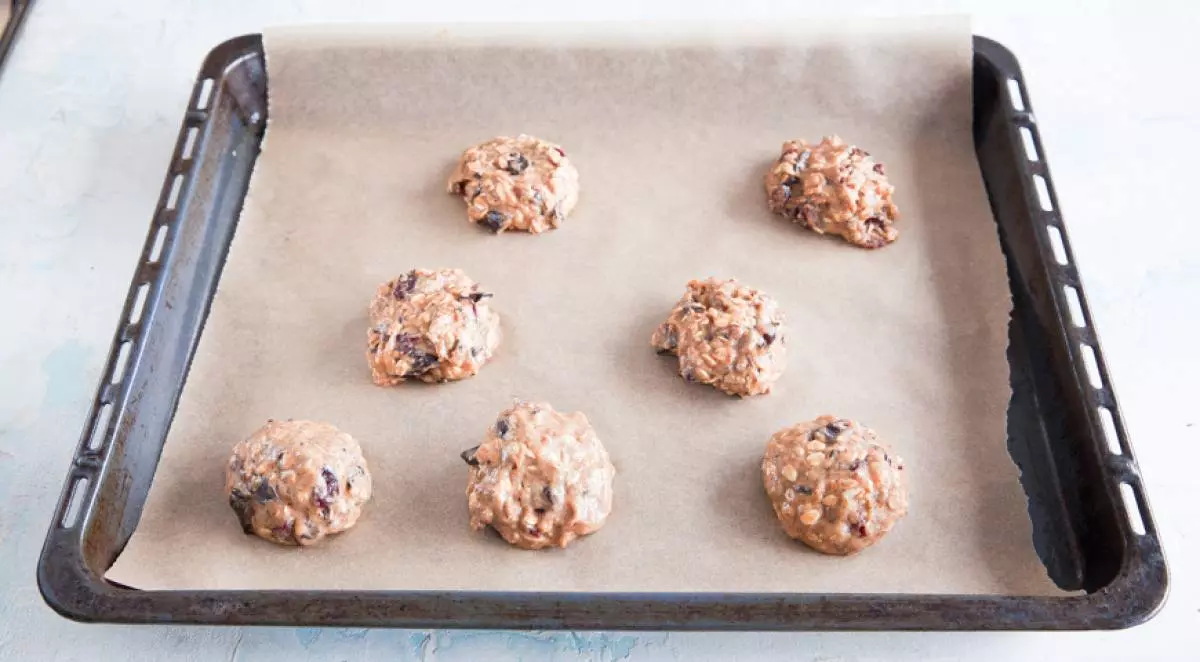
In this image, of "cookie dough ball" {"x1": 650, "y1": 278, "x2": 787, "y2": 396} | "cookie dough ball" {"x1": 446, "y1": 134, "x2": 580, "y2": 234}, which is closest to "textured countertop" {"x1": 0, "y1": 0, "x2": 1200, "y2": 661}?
"cookie dough ball" {"x1": 650, "y1": 278, "x2": 787, "y2": 396}

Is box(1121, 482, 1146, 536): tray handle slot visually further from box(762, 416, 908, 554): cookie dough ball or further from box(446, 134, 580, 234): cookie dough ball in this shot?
box(446, 134, 580, 234): cookie dough ball

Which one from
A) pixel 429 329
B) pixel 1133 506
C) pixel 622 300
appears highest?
pixel 429 329

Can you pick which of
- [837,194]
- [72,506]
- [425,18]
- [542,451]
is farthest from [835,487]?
[425,18]

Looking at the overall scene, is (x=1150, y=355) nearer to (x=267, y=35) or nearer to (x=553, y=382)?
(x=553, y=382)

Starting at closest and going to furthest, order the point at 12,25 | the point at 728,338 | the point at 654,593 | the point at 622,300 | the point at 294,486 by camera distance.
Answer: the point at 654,593, the point at 294,486, the point at 728,338, the point at 622,300, the point at 12,25

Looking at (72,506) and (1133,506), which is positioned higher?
(72,506)

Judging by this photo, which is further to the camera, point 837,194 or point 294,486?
point 837,194

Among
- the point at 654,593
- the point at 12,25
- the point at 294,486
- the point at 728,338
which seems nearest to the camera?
the point at 654,593

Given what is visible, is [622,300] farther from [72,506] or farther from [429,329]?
[72,506]
